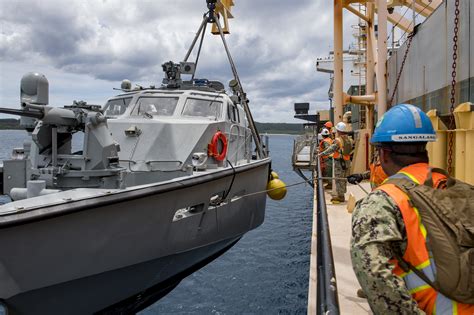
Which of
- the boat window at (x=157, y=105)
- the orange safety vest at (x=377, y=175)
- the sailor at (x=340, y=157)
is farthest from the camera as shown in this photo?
the sailor at (x=340, y=157)

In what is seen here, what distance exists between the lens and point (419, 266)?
156cm

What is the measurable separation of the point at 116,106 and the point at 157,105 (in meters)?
0.92

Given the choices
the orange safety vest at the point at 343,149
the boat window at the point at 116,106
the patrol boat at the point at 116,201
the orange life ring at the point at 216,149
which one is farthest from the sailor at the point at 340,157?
the boat window at the point at 116,106

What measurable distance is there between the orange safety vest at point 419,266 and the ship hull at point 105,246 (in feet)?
10.1

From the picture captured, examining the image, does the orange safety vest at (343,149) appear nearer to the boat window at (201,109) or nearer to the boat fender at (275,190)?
the boat fender at (275,190)

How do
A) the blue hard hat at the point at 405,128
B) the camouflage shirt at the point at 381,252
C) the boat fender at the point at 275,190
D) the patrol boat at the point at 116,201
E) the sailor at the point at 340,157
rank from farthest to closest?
1. the boat fender at the point at 275,190
2. the sailor at the point at 340,157
3. the patrol boat at the point at 116,201
4. the blue hard hat at the point at 405,128
5. the camouflage shirt at the point at 381,252

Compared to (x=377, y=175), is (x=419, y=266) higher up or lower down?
lower down

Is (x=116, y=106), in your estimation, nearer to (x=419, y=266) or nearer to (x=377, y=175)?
(x=377, y=175)

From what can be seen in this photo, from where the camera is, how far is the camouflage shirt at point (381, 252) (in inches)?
59.1

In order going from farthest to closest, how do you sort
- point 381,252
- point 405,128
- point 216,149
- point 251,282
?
point 251,282, point 216,149, point 405,128, point 381,252

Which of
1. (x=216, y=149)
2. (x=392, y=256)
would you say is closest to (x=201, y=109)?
(x=216, y=149)

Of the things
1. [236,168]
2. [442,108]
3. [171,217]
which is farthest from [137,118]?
[442,108]

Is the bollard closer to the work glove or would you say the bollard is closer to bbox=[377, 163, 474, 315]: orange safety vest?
the work glove

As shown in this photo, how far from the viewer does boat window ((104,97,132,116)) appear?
7.47 m
